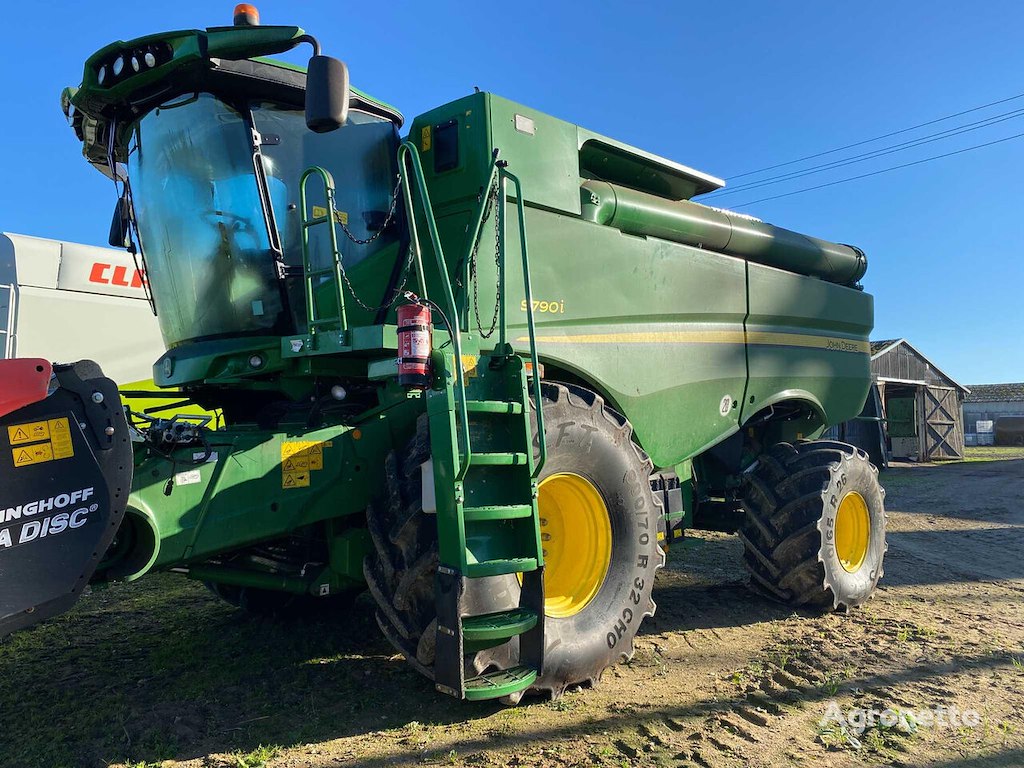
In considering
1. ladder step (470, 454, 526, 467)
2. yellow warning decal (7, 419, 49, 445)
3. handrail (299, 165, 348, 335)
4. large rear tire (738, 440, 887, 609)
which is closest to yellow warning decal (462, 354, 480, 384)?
ladder step (470, 454, 526, 467)

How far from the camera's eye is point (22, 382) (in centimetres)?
226

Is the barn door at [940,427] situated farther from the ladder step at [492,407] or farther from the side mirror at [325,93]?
the side mirror at [325,93]

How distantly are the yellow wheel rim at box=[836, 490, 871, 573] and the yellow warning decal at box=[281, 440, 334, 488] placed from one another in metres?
4.03

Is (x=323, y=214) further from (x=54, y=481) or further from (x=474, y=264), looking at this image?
(x=54, y=481)

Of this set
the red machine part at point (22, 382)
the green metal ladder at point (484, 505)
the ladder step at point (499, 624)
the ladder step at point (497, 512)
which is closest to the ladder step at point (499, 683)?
the green metal ladder at point (484, 505)

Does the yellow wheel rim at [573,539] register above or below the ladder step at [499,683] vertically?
above

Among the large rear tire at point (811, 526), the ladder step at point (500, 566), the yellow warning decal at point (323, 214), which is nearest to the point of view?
the ladder step at point (500, 566)

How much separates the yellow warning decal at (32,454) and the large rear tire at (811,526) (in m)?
4.23

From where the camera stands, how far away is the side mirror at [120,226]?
4.22m

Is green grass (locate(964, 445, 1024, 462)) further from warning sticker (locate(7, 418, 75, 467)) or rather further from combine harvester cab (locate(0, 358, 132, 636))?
warning sticker (locate(7, 418, 75, 467))

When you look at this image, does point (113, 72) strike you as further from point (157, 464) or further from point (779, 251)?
point (779, 251)

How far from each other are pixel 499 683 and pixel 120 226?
3403 mm

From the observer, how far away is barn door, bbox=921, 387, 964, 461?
2245 cm

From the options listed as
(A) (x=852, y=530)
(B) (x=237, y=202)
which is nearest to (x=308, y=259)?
(B) (x=237, y=202)
